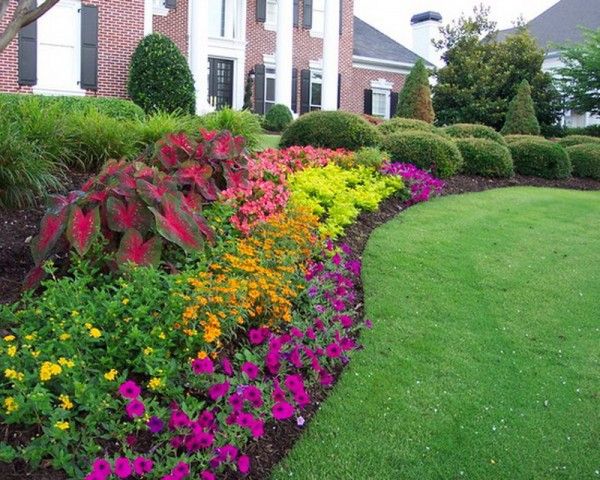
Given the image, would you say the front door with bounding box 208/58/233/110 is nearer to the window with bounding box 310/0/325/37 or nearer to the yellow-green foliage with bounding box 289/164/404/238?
the window with bounding box 310/0/325/37

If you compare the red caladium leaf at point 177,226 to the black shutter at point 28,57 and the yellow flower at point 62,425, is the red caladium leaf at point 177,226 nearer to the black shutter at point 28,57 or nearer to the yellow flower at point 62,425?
the yellow flower at point 62,425

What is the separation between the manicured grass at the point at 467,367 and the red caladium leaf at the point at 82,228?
1.68 m

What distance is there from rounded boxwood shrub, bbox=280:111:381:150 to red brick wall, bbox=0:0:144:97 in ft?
20.7

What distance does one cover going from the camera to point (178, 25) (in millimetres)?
20891

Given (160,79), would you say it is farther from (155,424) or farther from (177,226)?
(155,424)

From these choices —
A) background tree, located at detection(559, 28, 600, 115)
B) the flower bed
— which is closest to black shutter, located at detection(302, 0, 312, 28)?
background tree, located at detection(559, 28, 600, 115)

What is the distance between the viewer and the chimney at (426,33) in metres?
32.0

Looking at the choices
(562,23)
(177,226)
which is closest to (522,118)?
(177,226)

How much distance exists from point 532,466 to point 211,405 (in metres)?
1.62

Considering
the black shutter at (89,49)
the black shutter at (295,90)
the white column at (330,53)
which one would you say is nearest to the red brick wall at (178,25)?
the white column at (330,53)

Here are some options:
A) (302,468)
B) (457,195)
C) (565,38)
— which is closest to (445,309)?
(302,468)

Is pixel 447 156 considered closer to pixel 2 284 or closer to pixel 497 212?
pixel 497 212

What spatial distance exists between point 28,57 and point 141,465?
46.6 ft

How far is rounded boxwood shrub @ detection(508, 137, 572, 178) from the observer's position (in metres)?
13.1
